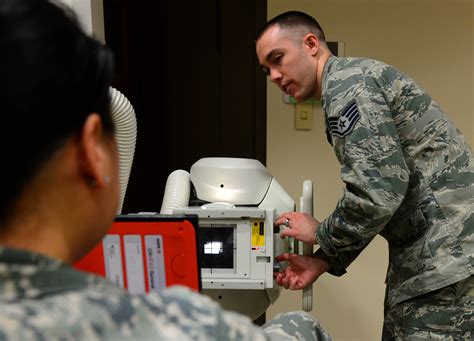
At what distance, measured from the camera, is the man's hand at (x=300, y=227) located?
3.73 ft

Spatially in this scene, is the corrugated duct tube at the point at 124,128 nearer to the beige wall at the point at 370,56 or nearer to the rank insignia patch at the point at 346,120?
the rank insignia patch at the point at 346,120

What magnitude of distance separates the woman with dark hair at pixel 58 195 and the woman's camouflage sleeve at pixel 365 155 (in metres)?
0.64

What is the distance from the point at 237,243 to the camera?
112 centimetres

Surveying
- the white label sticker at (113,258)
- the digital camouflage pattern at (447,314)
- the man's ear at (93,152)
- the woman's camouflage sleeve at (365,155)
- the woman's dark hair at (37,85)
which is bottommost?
the digital camouflage pattern at (447,314)

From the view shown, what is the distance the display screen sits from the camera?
1.13m

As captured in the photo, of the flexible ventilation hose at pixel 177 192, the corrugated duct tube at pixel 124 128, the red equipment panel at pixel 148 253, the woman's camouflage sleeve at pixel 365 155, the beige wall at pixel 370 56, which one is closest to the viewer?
the red equipment panel at pixel 148 253

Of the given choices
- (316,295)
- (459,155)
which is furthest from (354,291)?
(459,155)

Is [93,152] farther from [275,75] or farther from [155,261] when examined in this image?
[275,75]

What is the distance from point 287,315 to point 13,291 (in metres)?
0.45

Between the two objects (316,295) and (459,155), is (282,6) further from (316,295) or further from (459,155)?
(316,295)

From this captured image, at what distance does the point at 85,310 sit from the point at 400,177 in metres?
0.82

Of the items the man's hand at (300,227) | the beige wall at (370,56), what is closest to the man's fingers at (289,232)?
the man's hand at (300,227)

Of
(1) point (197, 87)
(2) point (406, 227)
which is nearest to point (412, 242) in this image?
(2) point (406, 227)

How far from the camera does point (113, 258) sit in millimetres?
823
